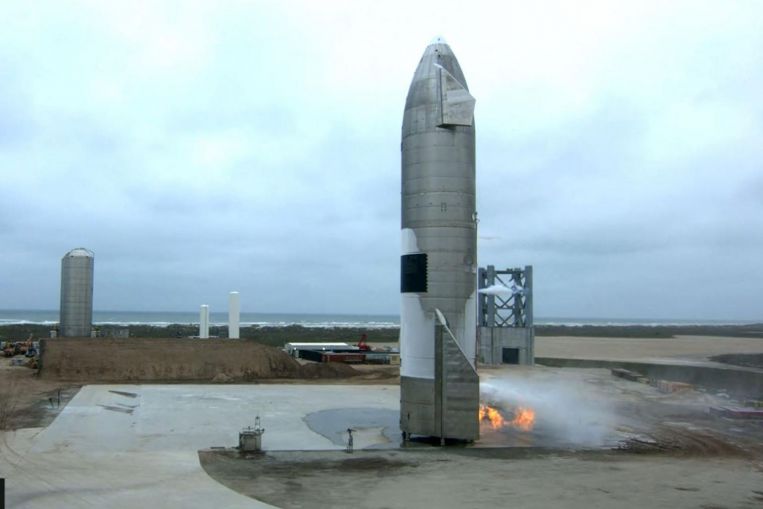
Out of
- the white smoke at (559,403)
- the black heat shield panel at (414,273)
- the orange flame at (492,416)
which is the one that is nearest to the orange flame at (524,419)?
the white smoke at (559,403)

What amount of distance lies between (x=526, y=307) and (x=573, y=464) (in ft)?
109

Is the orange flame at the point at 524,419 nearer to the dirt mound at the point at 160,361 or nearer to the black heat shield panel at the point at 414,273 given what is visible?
the black heat shield panel at the point at 414,273

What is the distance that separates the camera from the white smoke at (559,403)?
23.8 metres

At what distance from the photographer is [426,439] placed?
74.4ft

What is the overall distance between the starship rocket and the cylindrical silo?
37.3 m

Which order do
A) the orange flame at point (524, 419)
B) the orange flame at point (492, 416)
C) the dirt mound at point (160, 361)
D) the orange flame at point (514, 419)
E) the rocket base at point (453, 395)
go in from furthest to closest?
the dirt mound at point (160, 361), the orange flame at point (492, 416), the orange flame at point (514, 419), the orange flame at point (524, 419), the rocket base at point (453, 395)

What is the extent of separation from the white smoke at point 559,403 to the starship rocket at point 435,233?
4.77m

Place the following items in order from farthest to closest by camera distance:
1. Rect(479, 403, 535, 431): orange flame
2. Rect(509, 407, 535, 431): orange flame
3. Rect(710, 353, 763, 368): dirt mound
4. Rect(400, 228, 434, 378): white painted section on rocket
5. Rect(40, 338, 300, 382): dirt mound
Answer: Rect(710, 353, 763, 368): dirt mound
Rect(40, 338, 300, 382): dirt mound
Rect(479, 403, 535, 431): orange flame
Rect(509, 407, 535, 431): orange flame
Rect(400, 228, 434, 378): white painted section on rocket

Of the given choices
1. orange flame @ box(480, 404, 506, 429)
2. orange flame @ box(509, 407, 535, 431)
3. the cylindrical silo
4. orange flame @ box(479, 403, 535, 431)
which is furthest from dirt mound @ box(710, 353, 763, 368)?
the cylindrical silo

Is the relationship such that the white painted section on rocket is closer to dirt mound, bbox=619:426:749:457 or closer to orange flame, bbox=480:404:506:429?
orange flame, bbox=480:404:506:429

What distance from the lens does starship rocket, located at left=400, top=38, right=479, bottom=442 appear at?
2220 cm

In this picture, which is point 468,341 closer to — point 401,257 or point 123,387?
point 401,257

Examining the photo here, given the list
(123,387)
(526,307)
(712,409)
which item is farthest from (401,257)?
(526,307)

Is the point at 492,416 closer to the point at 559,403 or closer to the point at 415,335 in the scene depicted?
the point at 559,403
